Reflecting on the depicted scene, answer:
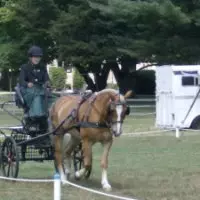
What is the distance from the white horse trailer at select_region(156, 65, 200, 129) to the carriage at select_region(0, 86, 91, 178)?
12.6 m

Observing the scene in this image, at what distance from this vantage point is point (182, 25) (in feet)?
119

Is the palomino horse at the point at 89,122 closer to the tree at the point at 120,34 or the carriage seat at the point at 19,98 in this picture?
the carriage seat at the point at 19,98

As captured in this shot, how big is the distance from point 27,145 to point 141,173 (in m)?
2.38

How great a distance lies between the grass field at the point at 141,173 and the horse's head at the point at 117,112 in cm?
102

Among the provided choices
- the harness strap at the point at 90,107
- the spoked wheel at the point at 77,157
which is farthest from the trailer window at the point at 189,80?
the harness strap at the point at 90,107

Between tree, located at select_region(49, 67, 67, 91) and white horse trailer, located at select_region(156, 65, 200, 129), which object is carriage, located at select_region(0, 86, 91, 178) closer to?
white horse trailer, located at select_region(156, 65, 200, 129)

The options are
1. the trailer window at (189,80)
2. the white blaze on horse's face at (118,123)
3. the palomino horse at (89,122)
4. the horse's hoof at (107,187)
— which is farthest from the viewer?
the trailer window at (189,80)

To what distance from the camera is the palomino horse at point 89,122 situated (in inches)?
465

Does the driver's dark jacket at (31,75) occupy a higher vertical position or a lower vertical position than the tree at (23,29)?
lower

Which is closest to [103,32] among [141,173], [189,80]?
[189,80]

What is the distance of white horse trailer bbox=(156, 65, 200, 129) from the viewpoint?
26312mm

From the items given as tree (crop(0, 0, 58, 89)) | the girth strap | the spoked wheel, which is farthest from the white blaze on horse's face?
tree (crop(0, 0, 58, 89))

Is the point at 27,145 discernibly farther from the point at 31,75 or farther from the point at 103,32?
the point at 103,32

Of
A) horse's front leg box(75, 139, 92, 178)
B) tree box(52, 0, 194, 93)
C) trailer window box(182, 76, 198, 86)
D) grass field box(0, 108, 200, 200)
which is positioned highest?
tree box(52, 0, 194, 93)
